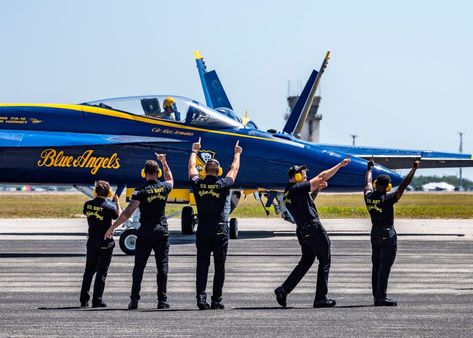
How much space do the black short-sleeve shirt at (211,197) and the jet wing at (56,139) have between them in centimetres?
981

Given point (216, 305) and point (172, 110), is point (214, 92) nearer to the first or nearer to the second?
point (172, 110)

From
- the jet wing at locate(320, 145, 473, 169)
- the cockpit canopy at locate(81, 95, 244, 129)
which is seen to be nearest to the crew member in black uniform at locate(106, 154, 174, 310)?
the cockpit canopy at locate(81, 95, 244, 129)

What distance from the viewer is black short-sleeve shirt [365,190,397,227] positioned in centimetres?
1370

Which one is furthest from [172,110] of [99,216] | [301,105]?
[301,105]

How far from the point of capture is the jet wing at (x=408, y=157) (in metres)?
36.2

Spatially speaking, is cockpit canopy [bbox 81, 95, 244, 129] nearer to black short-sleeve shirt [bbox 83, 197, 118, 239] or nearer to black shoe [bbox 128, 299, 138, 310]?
black short-sleeve shirt [bbox 83, 197, 118, 239]

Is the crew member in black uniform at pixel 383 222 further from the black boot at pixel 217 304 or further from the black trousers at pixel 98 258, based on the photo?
the black trousers at pixel 98 258

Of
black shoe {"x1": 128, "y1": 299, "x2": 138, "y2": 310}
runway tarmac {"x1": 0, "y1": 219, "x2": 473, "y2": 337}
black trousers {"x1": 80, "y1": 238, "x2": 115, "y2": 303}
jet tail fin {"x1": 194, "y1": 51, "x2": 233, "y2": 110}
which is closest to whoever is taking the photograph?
runway tarmac {"x1": 0, "y1": 219, "x2": 473, "y2": 337}

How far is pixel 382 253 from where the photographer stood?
13.7m

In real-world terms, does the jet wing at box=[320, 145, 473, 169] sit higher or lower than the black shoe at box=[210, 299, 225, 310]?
higher

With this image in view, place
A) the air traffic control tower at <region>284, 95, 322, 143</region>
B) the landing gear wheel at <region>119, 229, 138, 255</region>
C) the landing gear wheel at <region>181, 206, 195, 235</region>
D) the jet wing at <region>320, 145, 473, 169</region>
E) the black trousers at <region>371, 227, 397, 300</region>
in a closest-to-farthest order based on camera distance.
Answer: the black trousers at <region>371, 227, 397, 300</region>
the landing gear wheel at <region>119, 229, 138, 255</region>
the landing gear wheel at <region>181, 206, 195, 235</region>
the jet wing at <region>320, 145, 473, 169</region>
the air traffic control tower at <region>284, 95, 322, 143</region>

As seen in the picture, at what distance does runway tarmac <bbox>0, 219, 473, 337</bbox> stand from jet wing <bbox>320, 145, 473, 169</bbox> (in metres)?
9.83

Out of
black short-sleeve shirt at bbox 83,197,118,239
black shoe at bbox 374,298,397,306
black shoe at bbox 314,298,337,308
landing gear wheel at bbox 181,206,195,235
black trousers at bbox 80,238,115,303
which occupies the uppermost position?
black short-sleeve shirt at bbox 83,197,118,239

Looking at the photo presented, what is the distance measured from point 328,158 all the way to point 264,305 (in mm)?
11293
